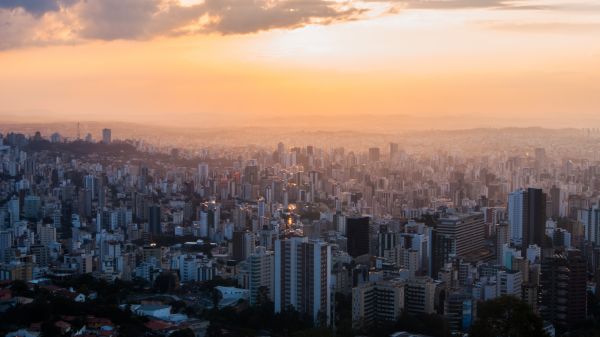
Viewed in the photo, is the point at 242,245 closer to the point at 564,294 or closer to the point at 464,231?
the point at 464,231

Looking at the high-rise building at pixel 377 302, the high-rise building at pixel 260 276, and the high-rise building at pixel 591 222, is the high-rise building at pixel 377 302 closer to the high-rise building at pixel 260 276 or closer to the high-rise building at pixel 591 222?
the high-rise building at pixel 260 276

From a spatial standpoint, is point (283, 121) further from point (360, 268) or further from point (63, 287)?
point (63, 287)

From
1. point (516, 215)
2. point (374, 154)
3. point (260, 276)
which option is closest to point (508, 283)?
point (260, 276)

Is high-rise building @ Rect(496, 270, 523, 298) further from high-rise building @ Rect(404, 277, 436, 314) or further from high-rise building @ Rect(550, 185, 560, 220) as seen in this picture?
high-rise building @ Rect(550, 185, 560, 220)

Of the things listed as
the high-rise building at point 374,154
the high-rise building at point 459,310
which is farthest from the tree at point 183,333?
the high-rise building at point 374,154

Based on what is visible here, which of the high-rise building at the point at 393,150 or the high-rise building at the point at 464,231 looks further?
the high-rise building at the point at 393,150

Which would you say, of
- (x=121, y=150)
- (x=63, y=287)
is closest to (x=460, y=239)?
(x=63, y=287)
